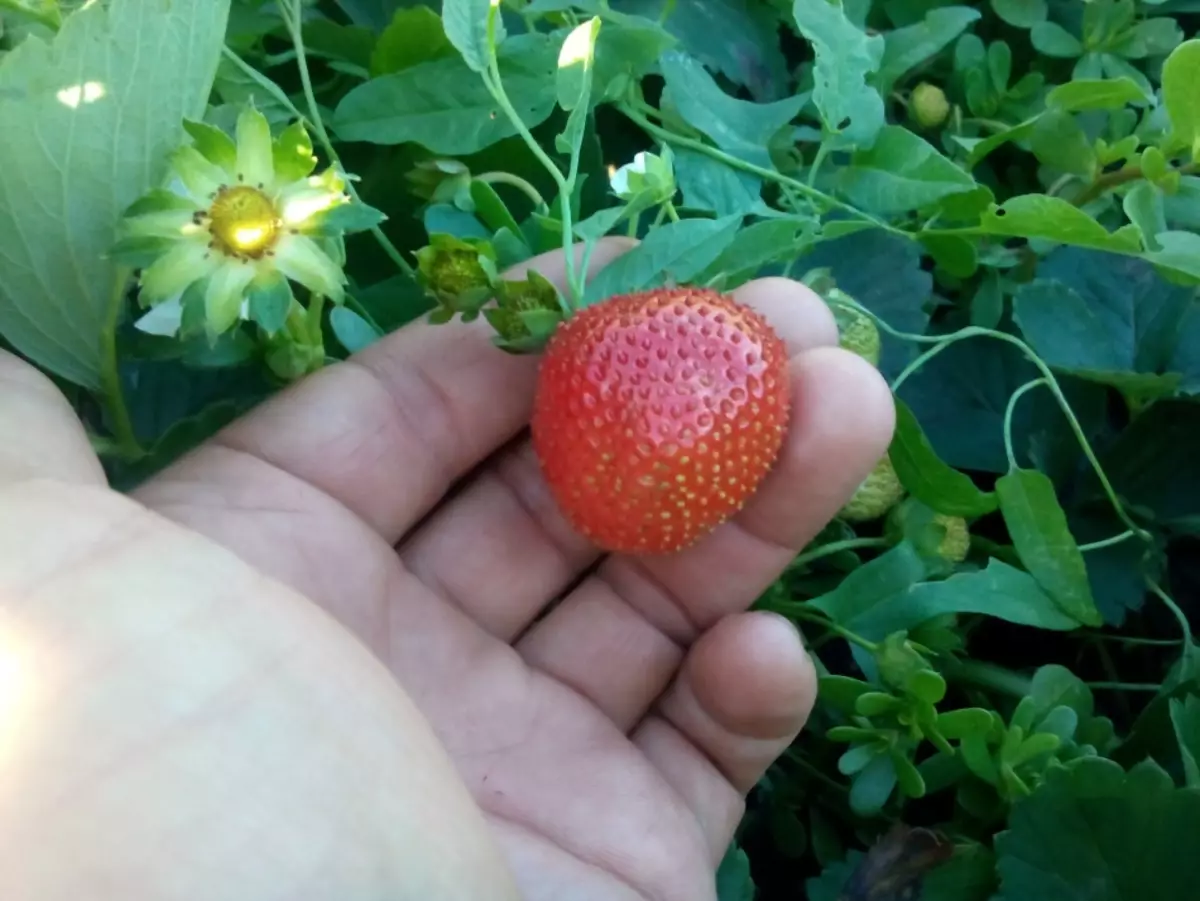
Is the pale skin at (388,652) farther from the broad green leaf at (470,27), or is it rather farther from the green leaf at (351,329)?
the broad green leaf at (470,27)

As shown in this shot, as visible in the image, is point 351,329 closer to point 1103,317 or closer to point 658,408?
point 658,408

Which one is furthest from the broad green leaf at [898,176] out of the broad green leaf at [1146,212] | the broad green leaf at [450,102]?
the broad green leaf at [450,102]

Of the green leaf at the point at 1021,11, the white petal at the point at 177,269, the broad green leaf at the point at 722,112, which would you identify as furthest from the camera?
the green leaf at the point at 1021,11

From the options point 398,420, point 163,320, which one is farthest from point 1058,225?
point 163,320

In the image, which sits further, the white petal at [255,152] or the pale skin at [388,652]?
the white petal at [255,152]

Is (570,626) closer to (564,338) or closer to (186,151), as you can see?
(564,338)

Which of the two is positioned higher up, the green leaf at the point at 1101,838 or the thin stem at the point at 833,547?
the thin stem at the point at 833,547

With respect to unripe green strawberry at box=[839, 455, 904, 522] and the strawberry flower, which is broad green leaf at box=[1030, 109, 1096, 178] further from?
the strawberry flower

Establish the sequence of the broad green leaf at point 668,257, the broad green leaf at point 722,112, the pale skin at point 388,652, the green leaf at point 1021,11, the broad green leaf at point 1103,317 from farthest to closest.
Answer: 1. the green leaf at point 1021,11
2. the broad green leaf at point 1103,317
3. the broad green leaf at point 722,112
4. the broad green leaf at point 668,257
5. the pale skin at point 388,652

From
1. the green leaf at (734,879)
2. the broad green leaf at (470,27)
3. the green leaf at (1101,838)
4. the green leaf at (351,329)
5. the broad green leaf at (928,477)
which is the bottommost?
the green leaf at (734,879)
